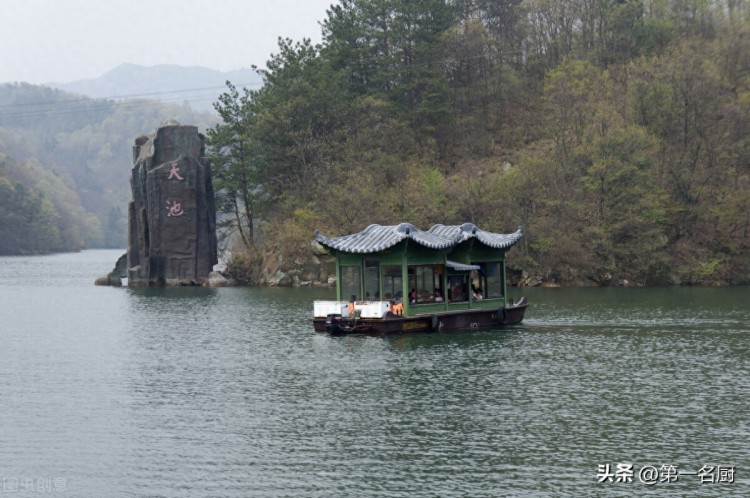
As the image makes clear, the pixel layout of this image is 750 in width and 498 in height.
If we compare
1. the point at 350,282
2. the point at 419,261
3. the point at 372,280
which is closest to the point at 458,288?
the point at 419,261

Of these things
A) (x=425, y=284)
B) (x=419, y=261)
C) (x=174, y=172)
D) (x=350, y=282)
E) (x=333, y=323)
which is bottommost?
(x=333, y=323)

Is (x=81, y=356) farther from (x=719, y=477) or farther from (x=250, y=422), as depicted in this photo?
(x=719, y=477)

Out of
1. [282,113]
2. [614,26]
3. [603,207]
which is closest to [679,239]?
[603,207]

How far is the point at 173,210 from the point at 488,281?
4259 centimetres

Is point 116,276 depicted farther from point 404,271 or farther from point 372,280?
point 404,271

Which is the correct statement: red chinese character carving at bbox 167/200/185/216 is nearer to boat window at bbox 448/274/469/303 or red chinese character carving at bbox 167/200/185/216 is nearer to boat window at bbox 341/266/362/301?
boat window at bbox 341/266/362/301

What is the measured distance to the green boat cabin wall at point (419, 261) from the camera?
44031 mm

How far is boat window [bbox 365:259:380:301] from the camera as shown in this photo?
1757 inches

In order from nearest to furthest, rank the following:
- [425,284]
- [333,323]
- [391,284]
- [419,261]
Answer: [333,323], [391,284], [419,261], [425,284]

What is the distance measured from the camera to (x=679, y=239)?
7950cm

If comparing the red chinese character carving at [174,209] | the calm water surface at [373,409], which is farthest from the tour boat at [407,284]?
the red chinese character carving at [174,209]

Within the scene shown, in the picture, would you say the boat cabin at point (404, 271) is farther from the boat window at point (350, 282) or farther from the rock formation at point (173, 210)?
the rock formation at point (173, 210)

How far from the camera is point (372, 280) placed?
147ft

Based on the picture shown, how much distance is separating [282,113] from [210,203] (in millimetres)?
10922
